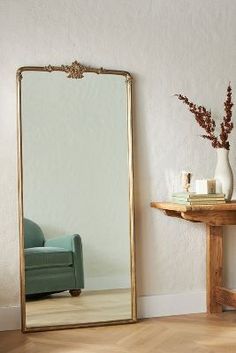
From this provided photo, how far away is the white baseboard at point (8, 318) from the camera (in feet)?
13.5

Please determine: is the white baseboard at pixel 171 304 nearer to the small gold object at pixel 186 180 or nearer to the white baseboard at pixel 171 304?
the white baseboard at pixel 171 304

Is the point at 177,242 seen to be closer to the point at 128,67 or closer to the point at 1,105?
the point at 128,67

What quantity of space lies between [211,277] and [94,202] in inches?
40.6

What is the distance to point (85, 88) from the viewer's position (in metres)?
4.25

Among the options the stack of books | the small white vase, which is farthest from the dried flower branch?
the stack of books

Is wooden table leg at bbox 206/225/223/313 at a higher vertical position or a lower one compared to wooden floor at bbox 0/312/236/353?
higher

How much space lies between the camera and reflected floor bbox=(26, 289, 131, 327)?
409 centimetres

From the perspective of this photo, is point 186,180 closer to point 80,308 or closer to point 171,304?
point 171,304

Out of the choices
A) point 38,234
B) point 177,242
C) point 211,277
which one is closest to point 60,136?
point 38,234

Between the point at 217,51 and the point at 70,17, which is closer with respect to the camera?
the point at 70,17

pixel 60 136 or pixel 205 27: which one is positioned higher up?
pixel 205 27

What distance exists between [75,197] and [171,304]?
1.06m

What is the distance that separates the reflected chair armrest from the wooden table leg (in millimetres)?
956

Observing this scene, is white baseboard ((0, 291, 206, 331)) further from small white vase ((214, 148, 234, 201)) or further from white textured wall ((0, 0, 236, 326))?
small white vase ((214, 148, 234, 201))
